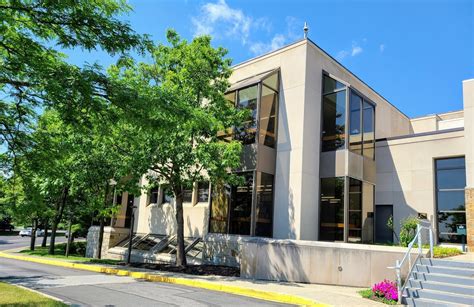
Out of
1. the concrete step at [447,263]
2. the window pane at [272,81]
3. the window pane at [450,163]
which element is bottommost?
the concrete step at [447,263]

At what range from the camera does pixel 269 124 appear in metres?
18.3

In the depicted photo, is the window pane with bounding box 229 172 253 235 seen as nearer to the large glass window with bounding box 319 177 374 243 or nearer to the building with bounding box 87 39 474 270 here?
the building with bounding box 87 39 474 270

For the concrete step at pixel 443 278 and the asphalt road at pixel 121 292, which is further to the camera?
the concrete step at pixel 443 278

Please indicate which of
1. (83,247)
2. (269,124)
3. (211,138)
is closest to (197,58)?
(211,138)

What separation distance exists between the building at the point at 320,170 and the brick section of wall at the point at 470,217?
0.04 metres

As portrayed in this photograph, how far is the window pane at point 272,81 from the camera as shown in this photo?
60.3 feet

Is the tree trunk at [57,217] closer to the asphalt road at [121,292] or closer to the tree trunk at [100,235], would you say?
the tree trunk at [100,235]

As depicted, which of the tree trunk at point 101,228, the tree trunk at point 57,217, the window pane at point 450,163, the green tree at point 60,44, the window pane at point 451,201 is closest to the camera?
the green tree at point 60,44

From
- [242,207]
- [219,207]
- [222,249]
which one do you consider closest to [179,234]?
[222,249]

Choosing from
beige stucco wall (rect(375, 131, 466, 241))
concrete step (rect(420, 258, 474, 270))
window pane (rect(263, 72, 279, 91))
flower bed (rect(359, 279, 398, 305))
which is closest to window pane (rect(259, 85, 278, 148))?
window pane (rect(263, 72, 279, 91))

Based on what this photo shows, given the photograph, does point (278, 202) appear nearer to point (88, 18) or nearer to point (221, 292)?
point (221, 292)

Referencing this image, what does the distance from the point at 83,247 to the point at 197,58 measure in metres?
20.4

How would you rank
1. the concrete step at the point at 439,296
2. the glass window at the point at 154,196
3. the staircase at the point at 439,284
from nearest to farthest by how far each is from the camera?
the concrete step at the point at 439,296
the staircase at the point at 439,284
the glass window at the point at 154,196

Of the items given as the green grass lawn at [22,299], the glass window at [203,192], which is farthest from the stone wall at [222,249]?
the green grass lawn at [22,299]
